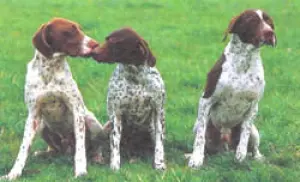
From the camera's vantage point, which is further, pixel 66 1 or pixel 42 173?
pixel 66 1

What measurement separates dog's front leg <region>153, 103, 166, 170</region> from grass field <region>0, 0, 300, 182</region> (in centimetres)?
12

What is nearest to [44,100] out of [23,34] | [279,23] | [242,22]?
[242,22]

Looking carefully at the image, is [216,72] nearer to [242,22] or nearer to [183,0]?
[242,22]

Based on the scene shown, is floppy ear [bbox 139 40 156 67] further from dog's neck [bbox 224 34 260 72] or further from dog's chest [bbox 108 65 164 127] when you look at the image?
dog's neck [bbox 224 34 260 72]

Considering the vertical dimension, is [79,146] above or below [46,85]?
below

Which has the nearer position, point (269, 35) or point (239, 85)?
point (269, 35)

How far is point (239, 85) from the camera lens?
6.41m

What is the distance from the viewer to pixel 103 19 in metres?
15.2

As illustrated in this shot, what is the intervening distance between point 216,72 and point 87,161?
155 cm

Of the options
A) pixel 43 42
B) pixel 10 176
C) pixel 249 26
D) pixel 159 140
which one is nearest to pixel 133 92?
pixel 159 140

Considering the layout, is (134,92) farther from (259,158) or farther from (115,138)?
(259,158)

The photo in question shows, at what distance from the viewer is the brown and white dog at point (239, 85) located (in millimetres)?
6223

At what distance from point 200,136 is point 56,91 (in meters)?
1.43

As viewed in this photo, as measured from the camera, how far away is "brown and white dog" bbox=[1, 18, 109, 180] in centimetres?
625
